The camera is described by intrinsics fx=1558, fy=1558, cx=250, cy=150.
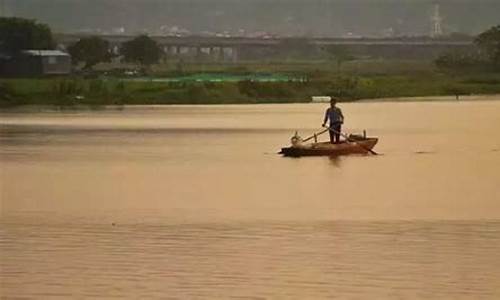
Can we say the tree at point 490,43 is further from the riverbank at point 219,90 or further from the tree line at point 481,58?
the riverbank at point 219,90

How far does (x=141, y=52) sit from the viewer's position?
76500 mm

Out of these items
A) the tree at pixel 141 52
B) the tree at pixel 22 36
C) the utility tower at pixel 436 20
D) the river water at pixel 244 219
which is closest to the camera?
the river water at pixel 244 219

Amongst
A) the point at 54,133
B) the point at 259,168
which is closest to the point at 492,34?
the point at 54,133

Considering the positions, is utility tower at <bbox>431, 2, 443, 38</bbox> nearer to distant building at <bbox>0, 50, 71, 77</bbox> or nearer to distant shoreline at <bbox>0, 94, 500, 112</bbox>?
distant building at <bbox>0, 50, 71, 77</bbox>

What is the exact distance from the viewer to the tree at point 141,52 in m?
76.0

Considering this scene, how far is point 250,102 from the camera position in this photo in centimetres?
5553

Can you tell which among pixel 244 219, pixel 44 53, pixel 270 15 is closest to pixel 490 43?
pixel 44 53

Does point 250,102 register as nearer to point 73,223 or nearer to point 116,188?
point 116,188

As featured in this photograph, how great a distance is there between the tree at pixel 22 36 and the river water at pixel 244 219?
32451 mm

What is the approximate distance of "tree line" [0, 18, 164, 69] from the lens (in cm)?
6550

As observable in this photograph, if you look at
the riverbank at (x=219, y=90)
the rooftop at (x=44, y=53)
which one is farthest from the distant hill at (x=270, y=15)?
the riverbank at (x=219, y=90)

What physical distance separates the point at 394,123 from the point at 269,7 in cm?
15276

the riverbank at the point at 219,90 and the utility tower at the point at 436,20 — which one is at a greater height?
the utility tower at the point at 436,20

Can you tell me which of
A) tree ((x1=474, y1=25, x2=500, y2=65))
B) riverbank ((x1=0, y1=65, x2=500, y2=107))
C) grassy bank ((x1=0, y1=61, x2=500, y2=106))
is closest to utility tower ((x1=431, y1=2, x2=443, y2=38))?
tree ((x1=474, y1=25, x2=500, y2=65))
